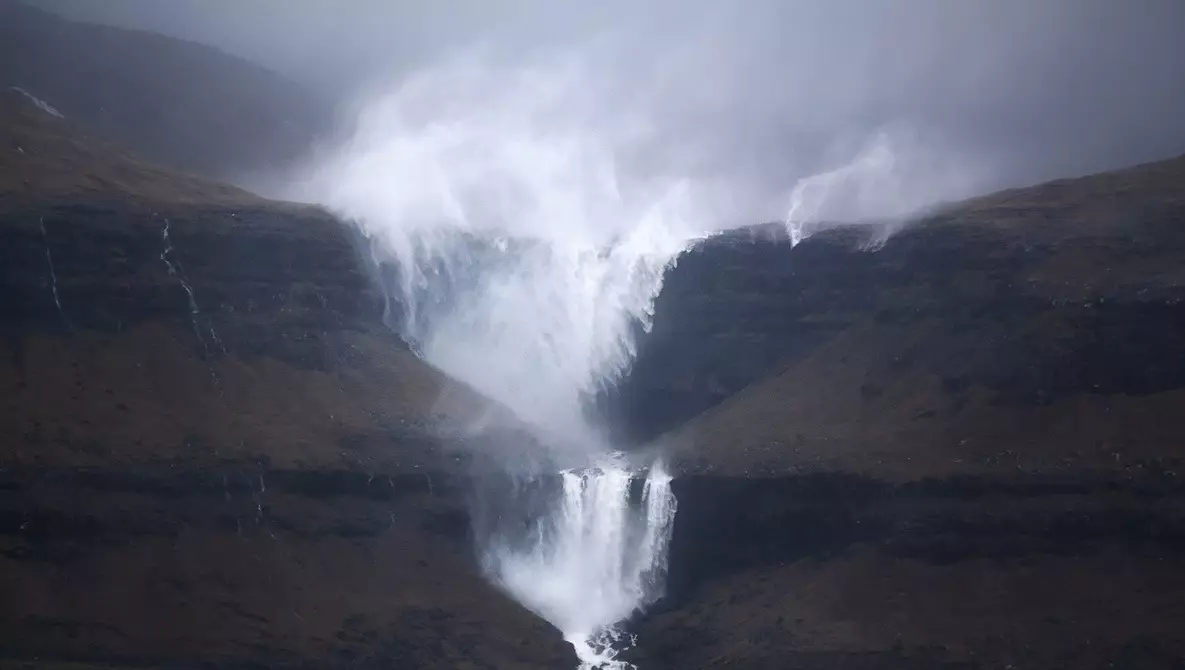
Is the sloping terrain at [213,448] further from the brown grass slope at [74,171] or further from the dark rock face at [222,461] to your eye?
the brown grass slope at [74,171]

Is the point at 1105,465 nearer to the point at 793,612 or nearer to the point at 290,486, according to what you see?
the point at 793,612

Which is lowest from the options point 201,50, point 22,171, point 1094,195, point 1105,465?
point 1105,465

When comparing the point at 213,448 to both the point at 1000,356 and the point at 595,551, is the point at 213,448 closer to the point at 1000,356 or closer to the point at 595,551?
the point at 595,551

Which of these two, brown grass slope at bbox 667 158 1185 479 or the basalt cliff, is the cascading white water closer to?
the basalt cliff

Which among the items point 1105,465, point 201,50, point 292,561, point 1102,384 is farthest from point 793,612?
point 201,50

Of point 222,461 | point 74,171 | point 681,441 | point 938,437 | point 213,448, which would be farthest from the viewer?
point 74,171

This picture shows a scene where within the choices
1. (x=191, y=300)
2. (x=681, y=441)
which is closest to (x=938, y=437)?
(x=681, y=441)

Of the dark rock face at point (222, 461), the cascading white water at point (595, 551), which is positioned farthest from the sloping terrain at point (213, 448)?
the cascading white water at point (595, 551)
